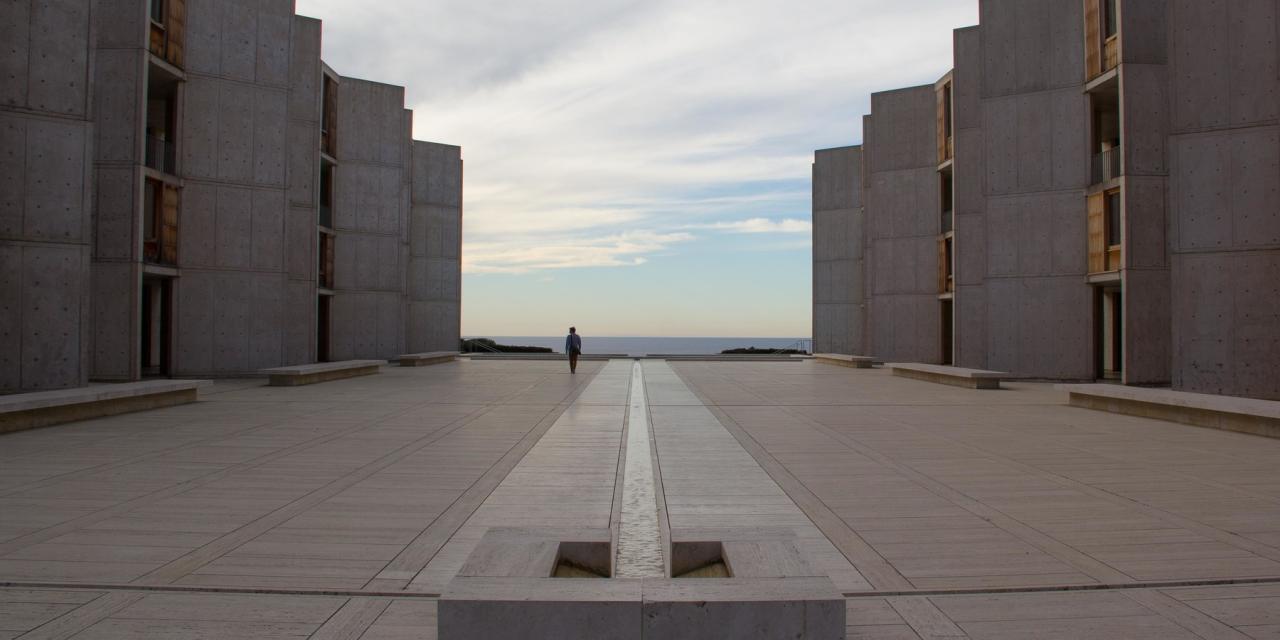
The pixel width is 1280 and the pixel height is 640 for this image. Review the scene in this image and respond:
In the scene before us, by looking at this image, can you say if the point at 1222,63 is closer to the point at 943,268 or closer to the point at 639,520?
the point at 639,520

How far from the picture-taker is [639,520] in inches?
247

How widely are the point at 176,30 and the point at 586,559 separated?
21.7m

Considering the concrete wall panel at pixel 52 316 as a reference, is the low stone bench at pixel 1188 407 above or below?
below

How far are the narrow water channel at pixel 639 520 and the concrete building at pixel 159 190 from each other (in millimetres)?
10736

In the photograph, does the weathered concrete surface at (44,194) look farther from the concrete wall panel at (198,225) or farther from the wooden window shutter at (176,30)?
the concrete wall panel at (198,225)

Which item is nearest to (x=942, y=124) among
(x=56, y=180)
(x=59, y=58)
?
(x=59, y=58)

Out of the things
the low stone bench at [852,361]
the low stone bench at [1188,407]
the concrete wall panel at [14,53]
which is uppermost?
the concrete wall panel at [14,53]

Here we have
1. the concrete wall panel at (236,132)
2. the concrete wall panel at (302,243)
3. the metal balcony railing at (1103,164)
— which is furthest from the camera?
the concrete wall panel at (302,243)

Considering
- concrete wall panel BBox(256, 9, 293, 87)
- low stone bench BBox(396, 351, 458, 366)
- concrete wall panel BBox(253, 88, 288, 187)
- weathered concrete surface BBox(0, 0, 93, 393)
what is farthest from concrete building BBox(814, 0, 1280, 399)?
weathered concrete surface BBox(0, 0, 93, 393)

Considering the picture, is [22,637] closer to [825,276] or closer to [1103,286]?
[1103,286]

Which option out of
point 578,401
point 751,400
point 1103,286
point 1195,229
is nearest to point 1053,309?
point 1103,286

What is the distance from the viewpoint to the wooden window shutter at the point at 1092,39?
2184 cm

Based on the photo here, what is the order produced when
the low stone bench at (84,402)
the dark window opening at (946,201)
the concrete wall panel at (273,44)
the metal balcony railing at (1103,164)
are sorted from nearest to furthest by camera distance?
the low stone bench at (84,402), the concrete wall panel at (273,44), the metal balcony railing at (1103,164), the dark window opening at (946,201)

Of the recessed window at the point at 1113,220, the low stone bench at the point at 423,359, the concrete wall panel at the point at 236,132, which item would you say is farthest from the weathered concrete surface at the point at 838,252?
the concrete wall panel at the point at 236,132
